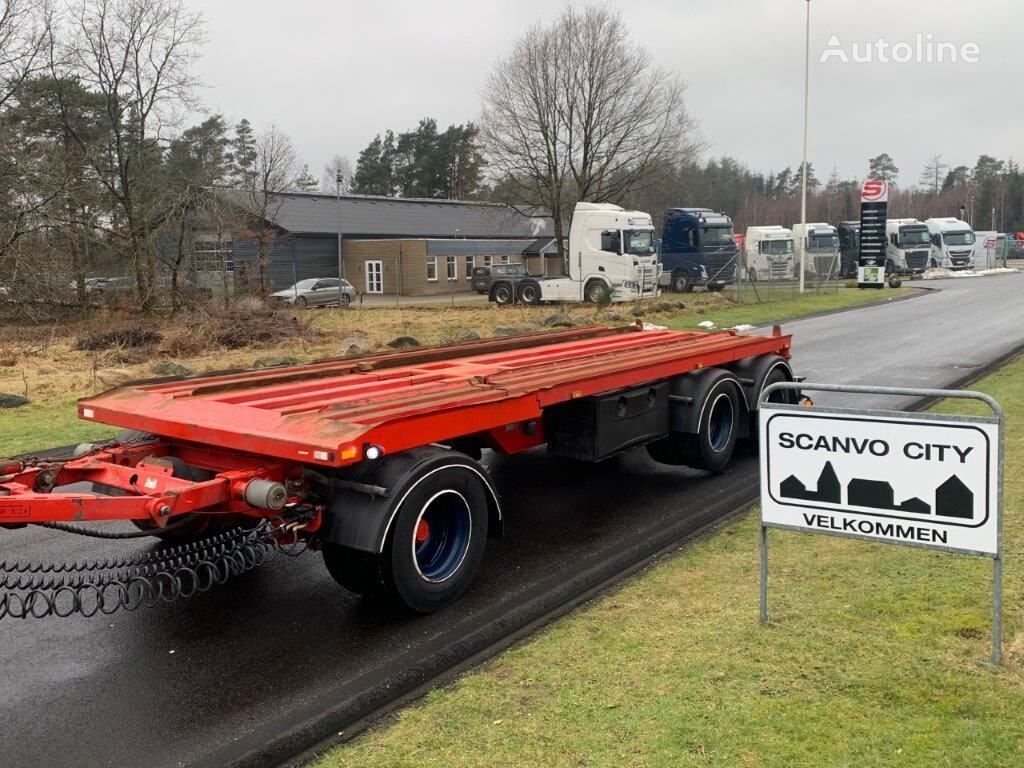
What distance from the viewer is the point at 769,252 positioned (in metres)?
48.3

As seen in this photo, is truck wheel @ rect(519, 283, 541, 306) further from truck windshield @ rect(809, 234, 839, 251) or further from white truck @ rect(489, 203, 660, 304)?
truck windshield @ rect(809, 234, 839, 251)

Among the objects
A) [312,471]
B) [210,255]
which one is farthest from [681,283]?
[312,471]

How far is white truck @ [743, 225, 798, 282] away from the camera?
46625mm

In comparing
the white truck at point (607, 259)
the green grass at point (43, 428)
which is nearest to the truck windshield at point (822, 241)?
the white truck at point (607, 259)

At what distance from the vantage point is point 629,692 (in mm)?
4160

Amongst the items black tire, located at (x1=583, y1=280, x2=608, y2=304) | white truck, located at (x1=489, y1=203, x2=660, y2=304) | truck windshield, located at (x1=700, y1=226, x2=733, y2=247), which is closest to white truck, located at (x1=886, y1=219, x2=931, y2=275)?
truck windshield, located at (x1=700, y1=226, x2=733, y2=247)

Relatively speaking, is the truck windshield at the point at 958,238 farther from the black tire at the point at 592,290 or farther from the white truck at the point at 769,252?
the black tire at the point at 592,290

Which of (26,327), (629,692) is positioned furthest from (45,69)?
(629,692)

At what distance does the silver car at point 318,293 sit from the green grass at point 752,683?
34.0 m

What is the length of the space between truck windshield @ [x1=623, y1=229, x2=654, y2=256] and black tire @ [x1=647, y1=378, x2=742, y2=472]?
978 inches

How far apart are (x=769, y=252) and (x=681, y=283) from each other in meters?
9.85

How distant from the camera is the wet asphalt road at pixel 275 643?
398cm

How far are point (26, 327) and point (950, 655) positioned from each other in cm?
2416

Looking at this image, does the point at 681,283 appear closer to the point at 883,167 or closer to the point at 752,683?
the point at 752,683
